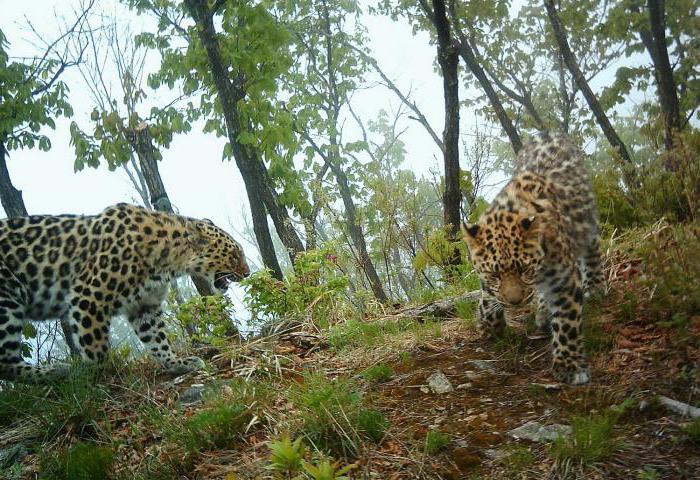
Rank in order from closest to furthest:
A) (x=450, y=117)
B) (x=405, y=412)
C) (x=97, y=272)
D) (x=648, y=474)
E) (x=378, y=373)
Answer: (x=648, y=474)
(x=405, y=412)
(x=378, y=373)
(x=97, y=272)
(x=450, y=117)

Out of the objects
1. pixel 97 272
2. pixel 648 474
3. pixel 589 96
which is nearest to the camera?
pixel 648 474

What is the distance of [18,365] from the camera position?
5.55 metres

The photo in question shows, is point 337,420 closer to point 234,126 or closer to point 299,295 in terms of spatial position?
point 299,295

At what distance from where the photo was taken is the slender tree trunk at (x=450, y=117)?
8.94 m

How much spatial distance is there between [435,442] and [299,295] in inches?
148

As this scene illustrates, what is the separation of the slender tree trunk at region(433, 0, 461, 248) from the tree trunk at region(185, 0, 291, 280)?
295 centimetres

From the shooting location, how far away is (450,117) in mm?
9211

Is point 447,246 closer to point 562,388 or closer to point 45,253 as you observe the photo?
point 562,388

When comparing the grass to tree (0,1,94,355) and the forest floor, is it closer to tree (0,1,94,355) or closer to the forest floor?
the forest floor

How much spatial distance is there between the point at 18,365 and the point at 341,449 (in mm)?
3458

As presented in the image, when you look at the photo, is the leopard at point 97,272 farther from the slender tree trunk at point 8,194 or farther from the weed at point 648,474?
the slender tree trunk at point 8,194

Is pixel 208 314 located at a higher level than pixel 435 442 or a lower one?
higher

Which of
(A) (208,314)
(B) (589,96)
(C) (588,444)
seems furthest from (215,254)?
(B) (589,96)

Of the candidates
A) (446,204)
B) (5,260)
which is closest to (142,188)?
(446,204)
